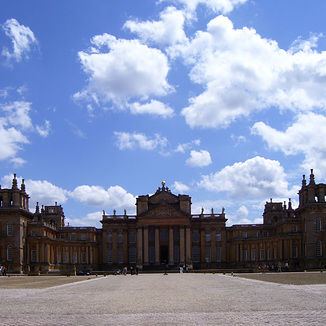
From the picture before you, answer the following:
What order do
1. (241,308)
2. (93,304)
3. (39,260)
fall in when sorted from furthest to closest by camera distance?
(39,260), (93,304), (241,308)

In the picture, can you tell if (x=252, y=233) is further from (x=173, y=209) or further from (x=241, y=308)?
(x=241, y=308)

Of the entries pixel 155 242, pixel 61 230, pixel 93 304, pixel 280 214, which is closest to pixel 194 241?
pixel 155 242

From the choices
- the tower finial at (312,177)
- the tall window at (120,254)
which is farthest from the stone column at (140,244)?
the tower finial at (312,177)

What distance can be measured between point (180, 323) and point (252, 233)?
9465 centimetres

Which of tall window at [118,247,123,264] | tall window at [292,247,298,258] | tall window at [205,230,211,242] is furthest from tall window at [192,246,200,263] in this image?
tall window at [292,247,298,258]

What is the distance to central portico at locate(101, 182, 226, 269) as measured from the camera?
105m

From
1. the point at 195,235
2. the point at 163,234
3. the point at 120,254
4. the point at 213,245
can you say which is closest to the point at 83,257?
the point at 120,254

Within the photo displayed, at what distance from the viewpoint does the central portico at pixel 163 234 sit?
104812mm

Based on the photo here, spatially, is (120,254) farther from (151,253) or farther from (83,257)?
(83,257)

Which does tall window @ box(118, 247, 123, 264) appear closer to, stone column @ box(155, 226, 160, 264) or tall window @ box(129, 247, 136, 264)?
tall window @ box(129, 247, 136, 264)

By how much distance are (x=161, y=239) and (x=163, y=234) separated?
1050 mm

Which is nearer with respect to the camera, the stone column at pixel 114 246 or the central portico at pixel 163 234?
the central portico at pixel 163 234

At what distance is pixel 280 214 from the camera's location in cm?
11019

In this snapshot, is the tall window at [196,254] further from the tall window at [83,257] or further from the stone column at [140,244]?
the tall window at [83,257]
